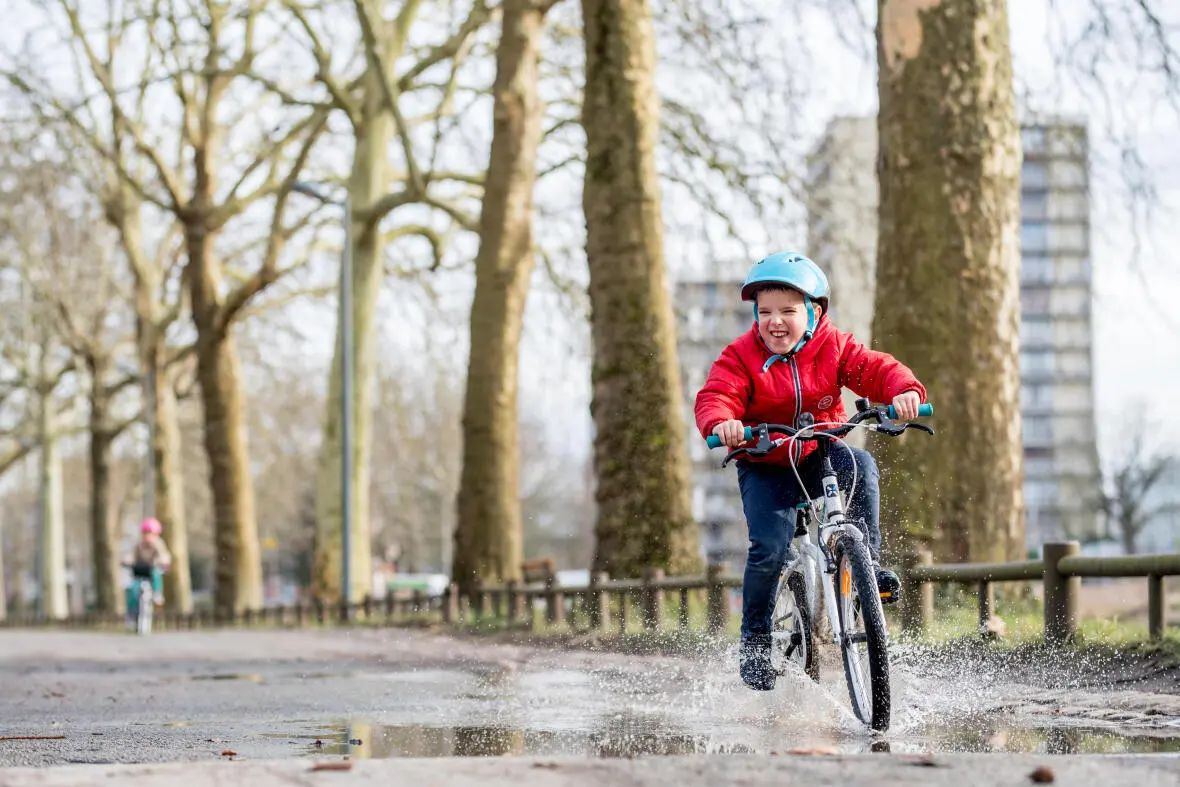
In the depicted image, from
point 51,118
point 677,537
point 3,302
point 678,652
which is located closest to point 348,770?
point 678,652

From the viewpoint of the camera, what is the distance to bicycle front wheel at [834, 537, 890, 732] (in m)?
5.73

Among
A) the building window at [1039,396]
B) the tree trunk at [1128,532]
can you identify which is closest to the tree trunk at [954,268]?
the tree trunk at [1128,532]

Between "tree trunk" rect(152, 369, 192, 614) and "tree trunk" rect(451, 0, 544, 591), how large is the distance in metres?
17.0

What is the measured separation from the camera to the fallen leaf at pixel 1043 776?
4328mm

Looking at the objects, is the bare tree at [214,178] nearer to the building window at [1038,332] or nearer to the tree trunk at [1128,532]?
the tree trunk at [1128,532]

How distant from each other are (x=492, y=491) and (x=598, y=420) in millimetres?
4550

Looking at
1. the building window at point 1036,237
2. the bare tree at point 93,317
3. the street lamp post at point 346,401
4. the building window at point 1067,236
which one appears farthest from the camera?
the building window at point 1036,237

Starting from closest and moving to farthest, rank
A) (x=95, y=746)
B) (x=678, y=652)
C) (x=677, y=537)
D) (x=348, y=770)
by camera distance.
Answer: (x=348, y=770), (x=95, y=746), (x=678, y=652), (x=677, y=537)

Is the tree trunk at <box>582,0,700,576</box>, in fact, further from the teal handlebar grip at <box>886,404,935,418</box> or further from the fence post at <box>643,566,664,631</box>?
the teal handlebar grip at <box>886,404,935,418</box>

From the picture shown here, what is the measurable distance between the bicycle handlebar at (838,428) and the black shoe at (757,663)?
0.94 metres

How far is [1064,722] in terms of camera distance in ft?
20.8

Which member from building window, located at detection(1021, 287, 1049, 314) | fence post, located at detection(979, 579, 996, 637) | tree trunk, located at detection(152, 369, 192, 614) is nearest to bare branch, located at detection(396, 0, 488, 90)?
tree trunk, located at detection(152, 369, 192, 614)

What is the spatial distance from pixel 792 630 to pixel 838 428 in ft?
2.87

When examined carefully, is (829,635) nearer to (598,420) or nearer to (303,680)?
(303,680)
